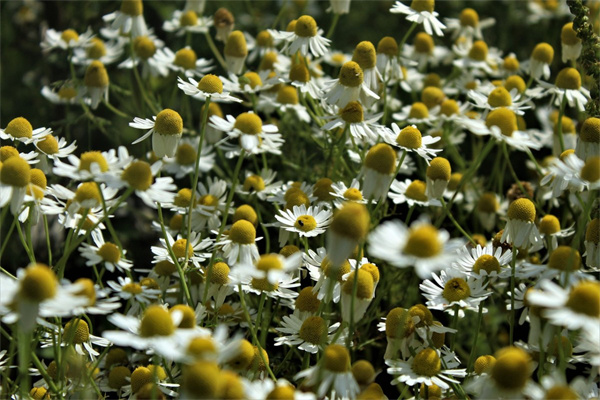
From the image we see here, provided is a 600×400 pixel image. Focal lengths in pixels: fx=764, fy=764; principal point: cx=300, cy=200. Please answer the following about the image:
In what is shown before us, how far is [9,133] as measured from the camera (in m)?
1.50

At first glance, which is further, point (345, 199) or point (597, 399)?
point (345, 199)

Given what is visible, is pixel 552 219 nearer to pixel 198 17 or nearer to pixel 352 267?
pixel 352 267

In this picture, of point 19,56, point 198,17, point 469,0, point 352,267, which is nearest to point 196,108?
point 198,17

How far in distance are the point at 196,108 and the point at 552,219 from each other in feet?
4.80

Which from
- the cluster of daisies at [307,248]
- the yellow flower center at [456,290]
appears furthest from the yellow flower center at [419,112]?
the yellow flower center at [456,290]

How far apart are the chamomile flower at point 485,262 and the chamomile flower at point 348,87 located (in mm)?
364

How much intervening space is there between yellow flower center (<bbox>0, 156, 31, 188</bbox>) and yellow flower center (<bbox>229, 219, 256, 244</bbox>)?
40 centimetres

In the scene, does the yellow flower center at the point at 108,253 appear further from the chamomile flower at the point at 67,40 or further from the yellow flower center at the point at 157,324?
the chamomile flower at the point at 67,40

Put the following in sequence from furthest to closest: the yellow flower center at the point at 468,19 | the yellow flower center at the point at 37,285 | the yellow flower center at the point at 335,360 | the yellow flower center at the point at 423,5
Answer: the yellow flower center at the point at 468,19 < the yellow flower center at the point at 423,5 < the yellow flower center at the point at 335,360 < the yellow flower center at the point at 37,285

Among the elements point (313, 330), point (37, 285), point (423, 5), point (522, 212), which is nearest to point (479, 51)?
point (423, 5)

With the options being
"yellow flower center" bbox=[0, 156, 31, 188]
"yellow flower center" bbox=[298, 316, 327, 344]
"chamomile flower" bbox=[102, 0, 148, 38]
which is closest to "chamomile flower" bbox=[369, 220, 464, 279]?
"yellow flower center" bbox=[298, 316, 327, 344]

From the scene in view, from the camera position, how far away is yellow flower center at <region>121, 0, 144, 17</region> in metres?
2.09

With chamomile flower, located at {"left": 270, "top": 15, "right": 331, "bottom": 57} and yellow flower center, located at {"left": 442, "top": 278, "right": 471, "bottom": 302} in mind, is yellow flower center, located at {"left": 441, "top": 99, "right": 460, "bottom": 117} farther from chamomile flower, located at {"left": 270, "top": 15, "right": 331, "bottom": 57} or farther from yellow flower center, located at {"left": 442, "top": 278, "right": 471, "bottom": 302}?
yellow flower center, located at {"left": 442, "top": 278, "right": 471, "bottom": 302}

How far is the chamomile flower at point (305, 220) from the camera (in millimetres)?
1454
